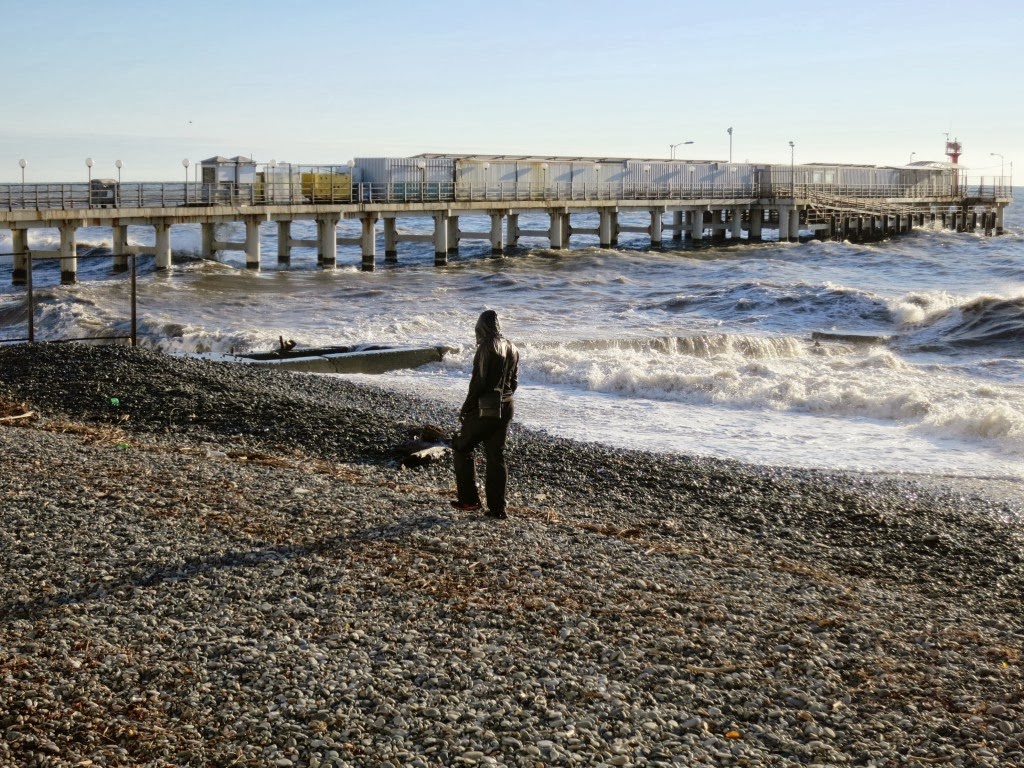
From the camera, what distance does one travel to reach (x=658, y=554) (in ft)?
27.3

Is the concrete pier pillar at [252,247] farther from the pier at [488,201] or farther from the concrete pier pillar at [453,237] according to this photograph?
the concrete pier pillar at [453,237]

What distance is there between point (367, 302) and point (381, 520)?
26077 mm

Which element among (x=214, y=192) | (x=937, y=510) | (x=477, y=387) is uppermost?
(x=214, y=192)

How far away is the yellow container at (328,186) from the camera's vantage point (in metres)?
45.0

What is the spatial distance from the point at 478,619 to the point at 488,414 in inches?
94.5

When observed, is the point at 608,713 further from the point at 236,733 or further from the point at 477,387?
the point at 477,387

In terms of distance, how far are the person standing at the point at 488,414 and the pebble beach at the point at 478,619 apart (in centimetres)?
28

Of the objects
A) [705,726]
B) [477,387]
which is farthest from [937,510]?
[705,726]

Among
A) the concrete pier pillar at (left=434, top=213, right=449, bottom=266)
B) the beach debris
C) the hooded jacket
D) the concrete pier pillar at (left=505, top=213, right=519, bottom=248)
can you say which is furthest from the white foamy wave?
the concrete pier pillar at (left=505, top=213, right=519, bottom=248)

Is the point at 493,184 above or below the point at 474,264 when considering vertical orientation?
above

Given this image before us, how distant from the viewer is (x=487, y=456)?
9.02 metres

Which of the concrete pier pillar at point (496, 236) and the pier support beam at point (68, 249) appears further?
the concrete pier pillar at point (496, 236)

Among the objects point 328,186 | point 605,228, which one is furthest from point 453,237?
point 605,228

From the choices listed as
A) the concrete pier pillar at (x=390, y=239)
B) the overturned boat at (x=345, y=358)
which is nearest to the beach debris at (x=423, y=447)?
the overturned boat at (x=345, y=358)
